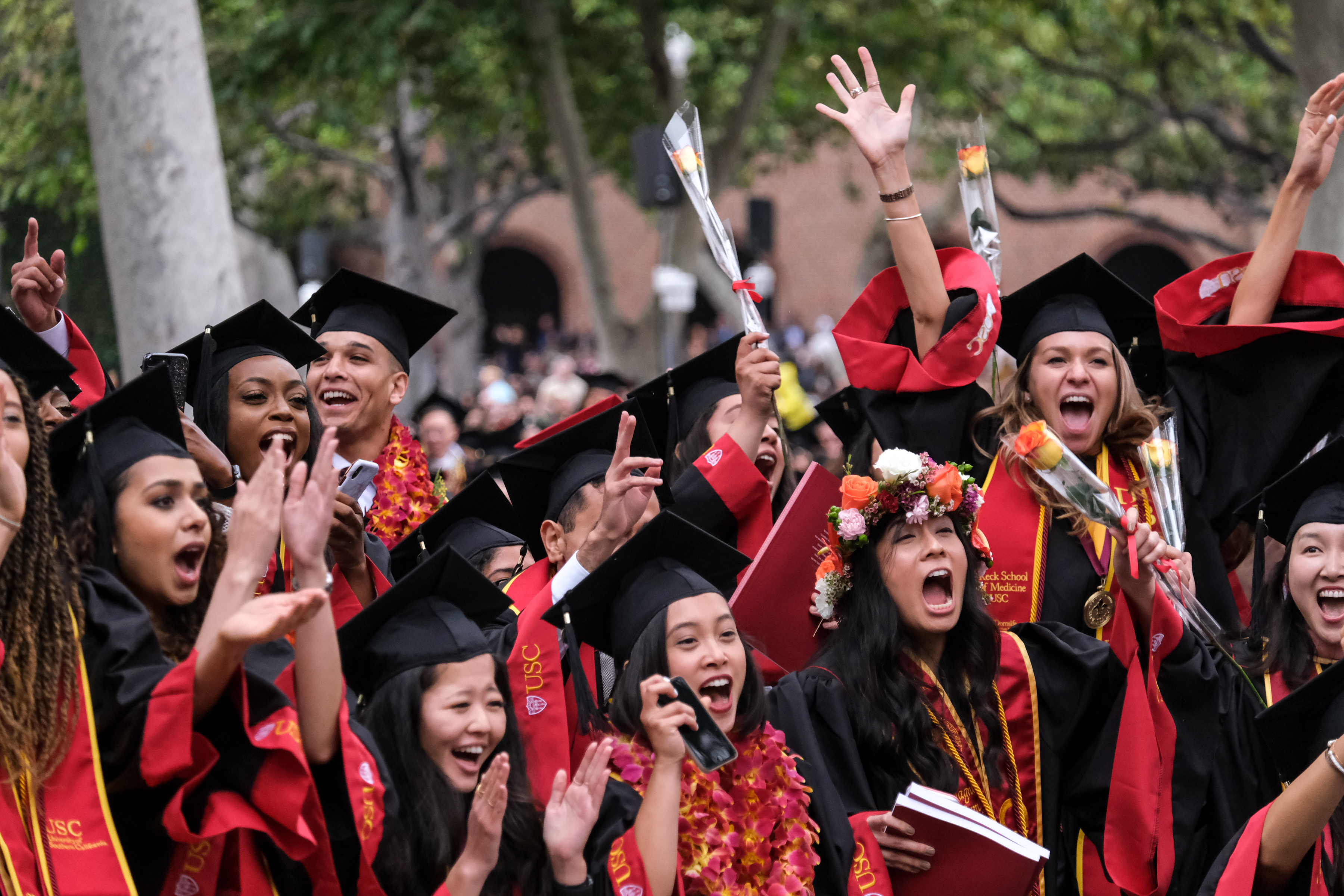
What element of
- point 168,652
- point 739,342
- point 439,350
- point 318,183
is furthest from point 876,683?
point 439,350

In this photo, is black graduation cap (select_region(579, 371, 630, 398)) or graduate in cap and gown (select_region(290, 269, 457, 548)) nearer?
graduate in cap and gown (select_region(290, 269, 457, 548))

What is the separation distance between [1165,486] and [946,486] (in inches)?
37.5

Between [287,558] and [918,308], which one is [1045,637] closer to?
[918,308]

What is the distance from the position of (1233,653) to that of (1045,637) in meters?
0.58

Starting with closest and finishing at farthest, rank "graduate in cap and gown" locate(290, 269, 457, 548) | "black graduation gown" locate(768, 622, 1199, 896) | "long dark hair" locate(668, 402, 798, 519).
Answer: "black graduation gown" locate(768, 622, 1199, 896) < "graduate in cap and gown" locate(290, 269, 457, 548) < "long dark hair" locate(668, 402, 798, 519)

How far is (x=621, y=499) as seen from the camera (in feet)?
14.0

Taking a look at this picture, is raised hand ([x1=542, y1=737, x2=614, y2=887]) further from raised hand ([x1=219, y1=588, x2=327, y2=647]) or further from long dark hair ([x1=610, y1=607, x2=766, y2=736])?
raised hand ([x1=219, y1=588, x2=327, y2=647])

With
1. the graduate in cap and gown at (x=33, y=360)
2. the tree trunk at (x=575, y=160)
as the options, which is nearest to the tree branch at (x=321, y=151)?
the tree trunk at (x=575, y=160)

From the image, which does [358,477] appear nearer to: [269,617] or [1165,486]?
[269,617]

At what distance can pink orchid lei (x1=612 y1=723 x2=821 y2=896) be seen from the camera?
3645 millimetres

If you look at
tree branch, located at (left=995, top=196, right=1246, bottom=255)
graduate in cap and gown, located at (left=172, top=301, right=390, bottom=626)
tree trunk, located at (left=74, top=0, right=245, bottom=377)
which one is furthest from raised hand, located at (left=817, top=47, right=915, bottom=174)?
tree branch, located at (left=995, top=196, right=1246, bottom=255)

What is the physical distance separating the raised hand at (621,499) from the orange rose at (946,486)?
750 millimetres

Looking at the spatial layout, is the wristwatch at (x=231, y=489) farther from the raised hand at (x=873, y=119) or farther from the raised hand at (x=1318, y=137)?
the raised hand at (x=1318, y=137)

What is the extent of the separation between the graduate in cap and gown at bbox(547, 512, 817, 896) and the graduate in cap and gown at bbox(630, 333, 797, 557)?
102 centimetres
